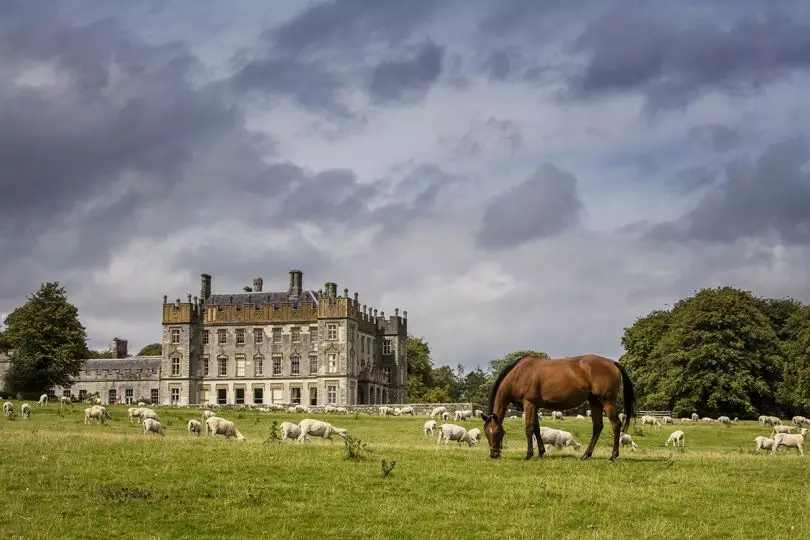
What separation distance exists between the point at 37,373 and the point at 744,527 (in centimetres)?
6512

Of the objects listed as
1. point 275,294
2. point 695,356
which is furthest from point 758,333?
point 275,294

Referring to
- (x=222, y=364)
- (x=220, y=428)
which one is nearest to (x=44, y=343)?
(x=222, y=364)

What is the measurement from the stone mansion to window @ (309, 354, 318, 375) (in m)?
0.10

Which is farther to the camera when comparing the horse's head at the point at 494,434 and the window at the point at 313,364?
the window at the point at 313,364

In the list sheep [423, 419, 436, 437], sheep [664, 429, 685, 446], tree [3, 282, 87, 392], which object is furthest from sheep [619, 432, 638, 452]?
tree [3, 282, 87, 392]

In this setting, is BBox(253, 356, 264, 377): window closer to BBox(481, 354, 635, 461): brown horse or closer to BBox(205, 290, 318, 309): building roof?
BBox(205, 290, 318, 309): building roof

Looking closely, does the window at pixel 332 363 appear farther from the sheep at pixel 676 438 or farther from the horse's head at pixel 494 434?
the horse's head at pixel 494 434

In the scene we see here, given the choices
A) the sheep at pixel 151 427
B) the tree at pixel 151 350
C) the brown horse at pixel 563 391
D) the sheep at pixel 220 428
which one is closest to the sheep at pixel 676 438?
the brown horse at pixel 563 391

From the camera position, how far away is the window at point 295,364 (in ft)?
312

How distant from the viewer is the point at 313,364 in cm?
9462

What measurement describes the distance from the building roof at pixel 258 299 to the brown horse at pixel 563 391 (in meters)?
73.0

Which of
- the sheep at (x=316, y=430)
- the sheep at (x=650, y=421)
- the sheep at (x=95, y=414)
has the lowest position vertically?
the sheep at (x=650, y=421)

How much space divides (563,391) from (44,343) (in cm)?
5853

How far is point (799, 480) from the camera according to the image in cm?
2166
